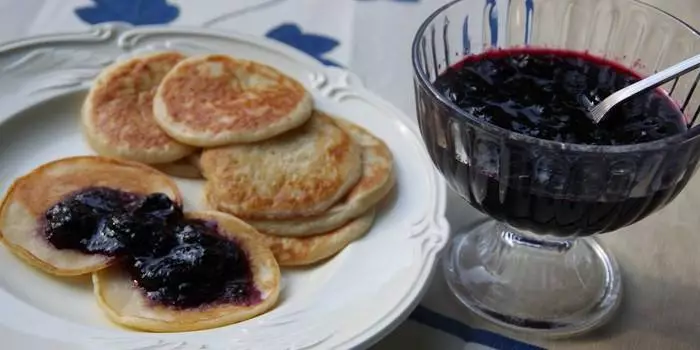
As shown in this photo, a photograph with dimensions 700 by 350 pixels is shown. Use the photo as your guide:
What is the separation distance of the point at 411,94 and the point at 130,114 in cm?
52

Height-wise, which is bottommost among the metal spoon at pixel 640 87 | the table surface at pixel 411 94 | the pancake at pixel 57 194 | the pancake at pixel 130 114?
the table surface at pixel 411 94

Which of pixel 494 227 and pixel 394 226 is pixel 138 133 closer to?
pixel 394 226

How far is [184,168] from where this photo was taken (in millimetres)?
1383

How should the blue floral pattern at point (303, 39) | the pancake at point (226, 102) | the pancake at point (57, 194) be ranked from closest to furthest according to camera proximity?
the pancake at point (57, 194)
the pancake at point (226, 102)
the blue floral pattern at point (303, 39)

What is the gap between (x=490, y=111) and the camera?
1.14 metres

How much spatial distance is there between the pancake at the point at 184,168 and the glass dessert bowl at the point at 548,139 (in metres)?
0.36

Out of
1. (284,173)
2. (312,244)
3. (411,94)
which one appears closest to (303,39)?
(411,94)

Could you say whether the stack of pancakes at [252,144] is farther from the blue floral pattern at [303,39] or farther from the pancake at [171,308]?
the blue floral pattern at [303,39]

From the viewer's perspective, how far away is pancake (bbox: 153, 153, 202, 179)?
1.38 metres

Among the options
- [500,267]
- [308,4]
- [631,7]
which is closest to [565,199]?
[500,267]

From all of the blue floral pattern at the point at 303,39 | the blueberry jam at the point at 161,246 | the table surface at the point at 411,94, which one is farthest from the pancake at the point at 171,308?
the blue floral pattern at the point at 303,39

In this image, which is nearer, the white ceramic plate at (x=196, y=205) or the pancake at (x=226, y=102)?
the white ceramic plate at (x=196, y=205)

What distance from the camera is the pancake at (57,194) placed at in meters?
1.19

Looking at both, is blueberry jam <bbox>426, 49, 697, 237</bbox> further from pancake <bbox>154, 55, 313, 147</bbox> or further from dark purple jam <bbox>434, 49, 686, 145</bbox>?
pancake <bbox>154, 55, 313, 147</bbox>
